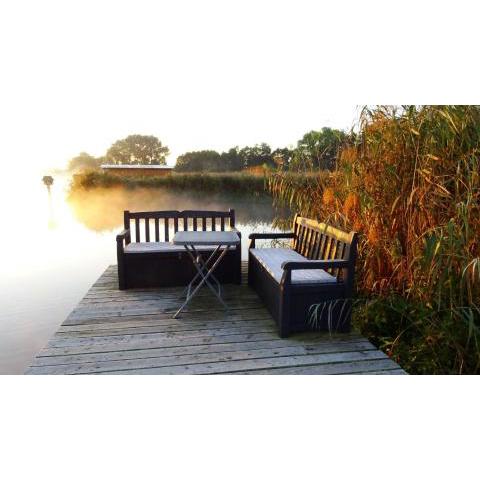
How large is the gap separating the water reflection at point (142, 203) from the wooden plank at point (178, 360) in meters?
8.62

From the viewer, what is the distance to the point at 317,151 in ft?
15.5

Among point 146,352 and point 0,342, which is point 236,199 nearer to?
point 0,342

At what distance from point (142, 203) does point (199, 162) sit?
2.33 m

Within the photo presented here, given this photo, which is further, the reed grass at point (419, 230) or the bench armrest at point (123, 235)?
the bench armrest at point (123, 235)

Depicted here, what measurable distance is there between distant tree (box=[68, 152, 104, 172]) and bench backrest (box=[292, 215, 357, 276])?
1131 cm

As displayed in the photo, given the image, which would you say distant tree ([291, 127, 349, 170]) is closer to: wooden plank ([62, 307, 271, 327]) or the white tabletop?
the white tabletop

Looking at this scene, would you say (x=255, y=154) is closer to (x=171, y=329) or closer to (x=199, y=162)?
(x=199, y=162)

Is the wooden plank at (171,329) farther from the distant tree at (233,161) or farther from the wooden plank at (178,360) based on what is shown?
the distant tree at (233,161)

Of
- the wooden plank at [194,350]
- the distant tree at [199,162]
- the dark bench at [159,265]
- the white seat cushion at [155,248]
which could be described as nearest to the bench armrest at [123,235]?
the dark bench at [159,265]

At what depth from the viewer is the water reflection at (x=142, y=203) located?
1224cm

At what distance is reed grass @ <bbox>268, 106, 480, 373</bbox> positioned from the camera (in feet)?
9.37

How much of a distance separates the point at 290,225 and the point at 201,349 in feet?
9.12

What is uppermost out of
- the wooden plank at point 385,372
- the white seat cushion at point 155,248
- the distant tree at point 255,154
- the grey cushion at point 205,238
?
the distant tree at point 255,154

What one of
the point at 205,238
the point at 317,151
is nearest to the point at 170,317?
the point at 205,238
